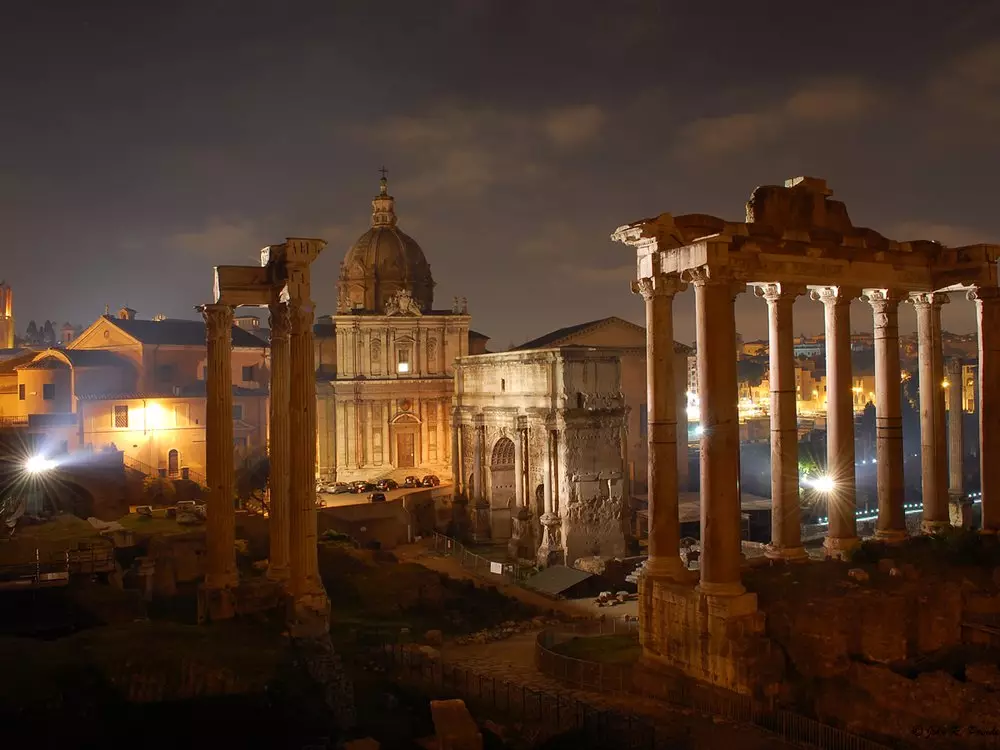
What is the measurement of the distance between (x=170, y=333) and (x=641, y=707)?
155 ft

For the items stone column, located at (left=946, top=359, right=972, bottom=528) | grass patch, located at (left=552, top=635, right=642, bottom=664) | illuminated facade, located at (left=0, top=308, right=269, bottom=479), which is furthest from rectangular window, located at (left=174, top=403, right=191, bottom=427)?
stone column, located at (left=946, top=359, right=972, bottom=528)

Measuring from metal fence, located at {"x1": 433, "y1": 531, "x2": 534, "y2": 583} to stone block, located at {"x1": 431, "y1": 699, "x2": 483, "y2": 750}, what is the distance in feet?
75.2

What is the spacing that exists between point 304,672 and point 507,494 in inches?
1271

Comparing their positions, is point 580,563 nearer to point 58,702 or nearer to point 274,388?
point 274,388

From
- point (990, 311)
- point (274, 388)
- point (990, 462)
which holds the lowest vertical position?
point (990, 462)

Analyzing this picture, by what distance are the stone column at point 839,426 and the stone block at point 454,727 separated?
9.61m

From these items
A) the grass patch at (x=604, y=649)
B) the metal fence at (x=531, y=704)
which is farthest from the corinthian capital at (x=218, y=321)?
the grass patch at (x=604, y=649)

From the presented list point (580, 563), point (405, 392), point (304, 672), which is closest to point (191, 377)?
point (405, 392)

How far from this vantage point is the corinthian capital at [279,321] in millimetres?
21938

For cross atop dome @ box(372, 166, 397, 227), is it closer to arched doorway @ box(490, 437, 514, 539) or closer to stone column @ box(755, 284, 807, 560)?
arched doorway @ box(490, 437, 514, 539)

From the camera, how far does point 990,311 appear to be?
2128 cm

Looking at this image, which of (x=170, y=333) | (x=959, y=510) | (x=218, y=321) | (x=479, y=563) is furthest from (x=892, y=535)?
(x=170, y=333)

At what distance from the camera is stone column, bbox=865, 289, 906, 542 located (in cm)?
2133

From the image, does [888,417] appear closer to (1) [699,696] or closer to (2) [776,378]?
(2) [776,378]
